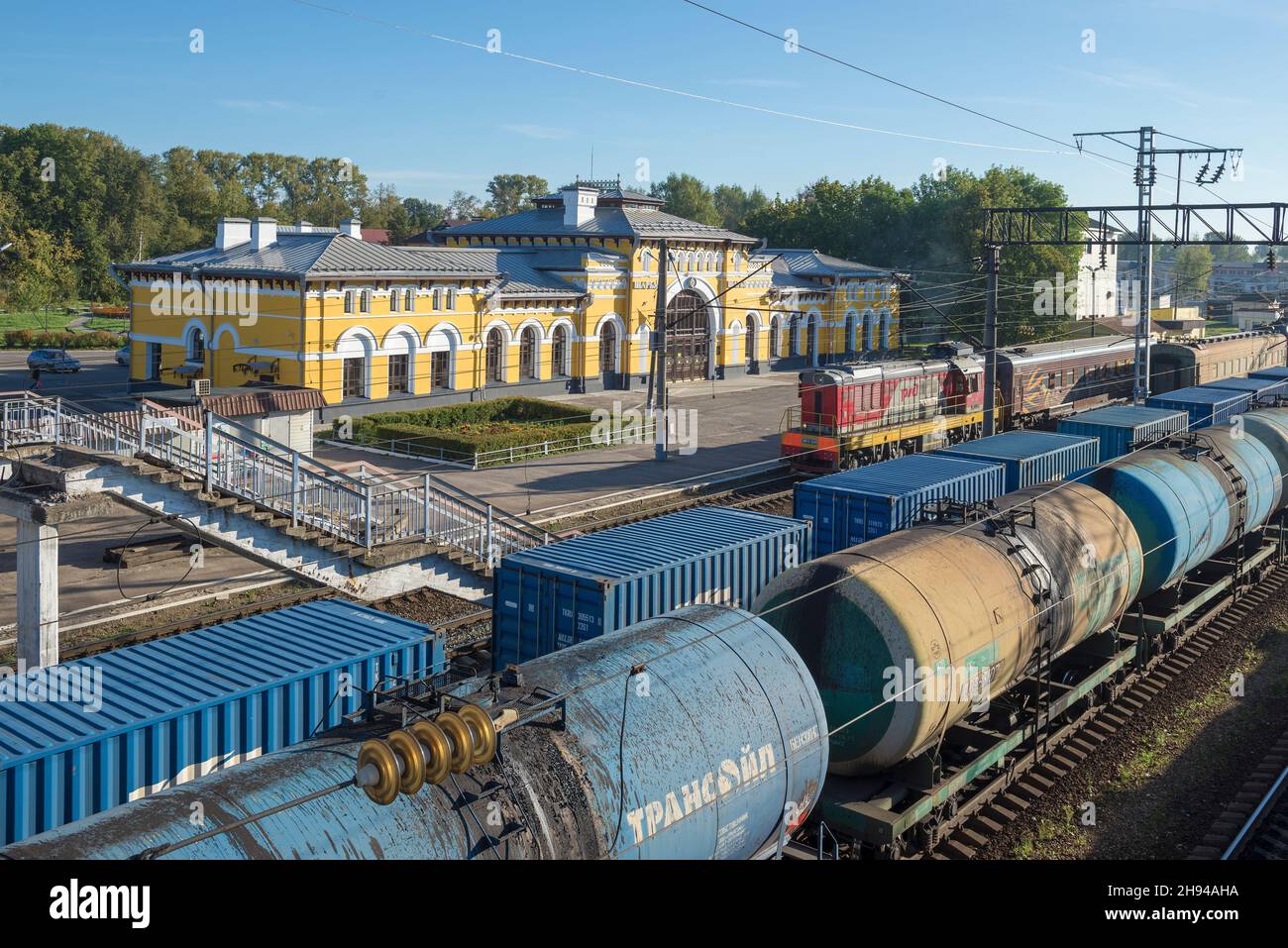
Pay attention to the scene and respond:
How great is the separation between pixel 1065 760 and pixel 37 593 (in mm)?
15411

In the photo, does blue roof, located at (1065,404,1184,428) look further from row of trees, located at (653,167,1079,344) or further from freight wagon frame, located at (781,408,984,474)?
row of trees, located at (653,167,1079,344)

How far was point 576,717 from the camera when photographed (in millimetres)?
9062

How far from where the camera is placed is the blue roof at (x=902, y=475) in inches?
800

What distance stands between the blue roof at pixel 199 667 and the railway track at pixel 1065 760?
6.89 metres

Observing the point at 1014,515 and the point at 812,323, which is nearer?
the point at 1014,515

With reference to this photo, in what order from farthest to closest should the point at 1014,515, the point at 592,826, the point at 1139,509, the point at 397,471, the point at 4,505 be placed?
the point at 397,471, the point at 1139,509, the point at 4,505, the point at 1014,515, the point at 592,826

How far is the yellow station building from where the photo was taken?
4384 centimetres

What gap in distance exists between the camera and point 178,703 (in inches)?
436

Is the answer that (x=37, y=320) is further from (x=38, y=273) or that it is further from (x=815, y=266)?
(x=815, y=266)

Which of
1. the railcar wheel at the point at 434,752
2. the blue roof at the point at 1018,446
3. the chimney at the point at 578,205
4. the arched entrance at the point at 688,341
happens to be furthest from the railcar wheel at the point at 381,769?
the chimney at the point at 578,205

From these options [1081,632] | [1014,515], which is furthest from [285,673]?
[1081,632]

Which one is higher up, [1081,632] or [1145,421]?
[1145,421]

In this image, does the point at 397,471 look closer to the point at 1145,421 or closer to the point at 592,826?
the point at 1145,421
